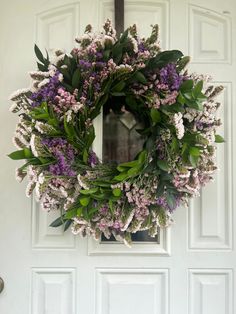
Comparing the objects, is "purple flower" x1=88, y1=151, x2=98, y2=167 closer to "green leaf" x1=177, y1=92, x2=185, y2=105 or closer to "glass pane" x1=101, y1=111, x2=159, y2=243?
"glass pane" x1=101, y1=111, x2=159, y2=243

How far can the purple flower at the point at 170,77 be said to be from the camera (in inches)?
41.7

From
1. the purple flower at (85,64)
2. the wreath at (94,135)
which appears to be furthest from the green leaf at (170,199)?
the purple flower at (85,64)

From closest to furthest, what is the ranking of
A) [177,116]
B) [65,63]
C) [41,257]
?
[177,116] → [65,63] → [41,257]

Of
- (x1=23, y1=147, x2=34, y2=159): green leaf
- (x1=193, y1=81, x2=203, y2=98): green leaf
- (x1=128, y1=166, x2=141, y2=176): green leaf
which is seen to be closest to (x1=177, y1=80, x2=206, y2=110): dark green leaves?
(x1=193, y1=81, x2=203, y2=98): green leaf

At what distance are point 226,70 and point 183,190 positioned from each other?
521mm

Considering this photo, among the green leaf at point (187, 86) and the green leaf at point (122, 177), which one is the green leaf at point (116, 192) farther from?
the green leaf at point (187, 86)

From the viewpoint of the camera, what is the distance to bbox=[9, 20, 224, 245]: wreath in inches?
40.5

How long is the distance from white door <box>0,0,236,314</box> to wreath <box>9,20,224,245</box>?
0.72 ft

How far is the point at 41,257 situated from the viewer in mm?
1291

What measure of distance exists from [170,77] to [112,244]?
1.99 ft

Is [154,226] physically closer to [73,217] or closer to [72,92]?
[73,217]


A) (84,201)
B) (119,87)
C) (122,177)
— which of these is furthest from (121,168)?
(119,87)

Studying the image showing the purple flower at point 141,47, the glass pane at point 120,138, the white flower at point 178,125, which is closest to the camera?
the white flower at point 178,125

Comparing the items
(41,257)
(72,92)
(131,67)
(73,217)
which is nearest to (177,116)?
(131,67)
